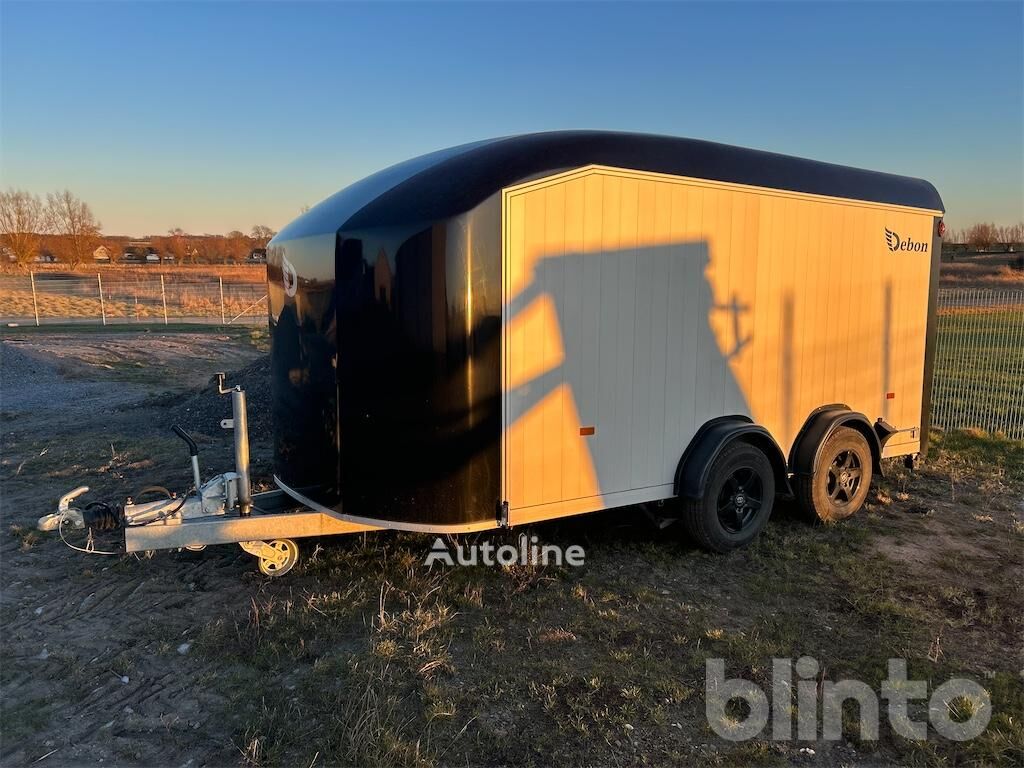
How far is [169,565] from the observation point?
16.2 feet

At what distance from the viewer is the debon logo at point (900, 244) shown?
6.13 metres

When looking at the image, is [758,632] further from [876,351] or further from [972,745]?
[876,351]

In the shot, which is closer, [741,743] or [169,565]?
[741,743]

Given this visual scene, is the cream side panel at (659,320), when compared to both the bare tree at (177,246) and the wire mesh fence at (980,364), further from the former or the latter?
the bare tree at (177,246)

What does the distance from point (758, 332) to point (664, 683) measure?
283 cm

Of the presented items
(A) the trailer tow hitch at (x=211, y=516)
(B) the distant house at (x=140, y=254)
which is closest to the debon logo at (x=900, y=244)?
(A) the trailer tow hitch at (x=211, y=516)

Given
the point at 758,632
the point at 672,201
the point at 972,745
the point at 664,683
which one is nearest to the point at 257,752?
the point at 664,683

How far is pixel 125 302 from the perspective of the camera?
30891 mm

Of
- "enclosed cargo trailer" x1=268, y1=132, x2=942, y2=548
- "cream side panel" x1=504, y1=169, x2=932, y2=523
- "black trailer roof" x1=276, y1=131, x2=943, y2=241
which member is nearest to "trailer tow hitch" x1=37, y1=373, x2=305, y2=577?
"enclosed cargo trailer" x1=268, y1=132, x2=942, y2=548

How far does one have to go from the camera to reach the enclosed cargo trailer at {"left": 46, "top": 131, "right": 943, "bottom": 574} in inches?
158

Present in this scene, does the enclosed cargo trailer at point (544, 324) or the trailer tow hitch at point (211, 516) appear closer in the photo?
the enclosed cargo trailer at point (544, 324)

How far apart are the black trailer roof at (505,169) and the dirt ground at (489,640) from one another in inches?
95.2

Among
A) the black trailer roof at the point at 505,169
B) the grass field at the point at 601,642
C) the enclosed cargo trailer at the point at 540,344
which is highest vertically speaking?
the black trailer roof at the point at 505,169

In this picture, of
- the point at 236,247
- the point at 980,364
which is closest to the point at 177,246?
the point at 236,247
